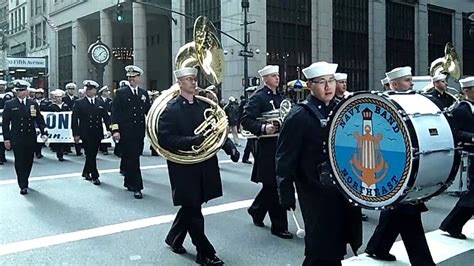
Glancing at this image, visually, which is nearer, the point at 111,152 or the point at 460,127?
the point at 460,127

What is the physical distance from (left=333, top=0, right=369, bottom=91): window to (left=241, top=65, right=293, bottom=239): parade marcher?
29965 mm

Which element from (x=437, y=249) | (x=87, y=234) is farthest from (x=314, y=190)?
(x=87, y=234)

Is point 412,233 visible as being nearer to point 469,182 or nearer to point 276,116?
point 469,182

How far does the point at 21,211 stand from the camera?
8016 millimetres

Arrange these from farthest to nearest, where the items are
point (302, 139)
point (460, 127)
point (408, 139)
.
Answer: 1. point (460, 127)
2. point (302, 139)
3. point (408, 139)

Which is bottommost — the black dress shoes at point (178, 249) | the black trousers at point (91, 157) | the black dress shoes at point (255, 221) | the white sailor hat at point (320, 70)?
the black dress shoes at point (178, 249)

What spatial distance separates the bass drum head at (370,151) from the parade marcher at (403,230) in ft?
1.50

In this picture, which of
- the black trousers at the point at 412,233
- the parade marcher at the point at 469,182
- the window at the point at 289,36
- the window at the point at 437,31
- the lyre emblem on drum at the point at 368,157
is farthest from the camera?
the window at the point at 437,31

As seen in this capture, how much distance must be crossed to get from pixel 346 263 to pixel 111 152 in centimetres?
1229

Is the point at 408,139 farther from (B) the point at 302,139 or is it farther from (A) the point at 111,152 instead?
(A) the point at 111,152

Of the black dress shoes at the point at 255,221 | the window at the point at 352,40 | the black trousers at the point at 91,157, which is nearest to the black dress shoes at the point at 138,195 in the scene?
the black trousers at the point at 91,157

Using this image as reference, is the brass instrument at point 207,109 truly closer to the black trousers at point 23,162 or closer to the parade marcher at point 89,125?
the black trousers at point 23,162

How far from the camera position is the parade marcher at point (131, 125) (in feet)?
29.3

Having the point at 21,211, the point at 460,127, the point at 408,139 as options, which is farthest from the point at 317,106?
the point at 21,211
